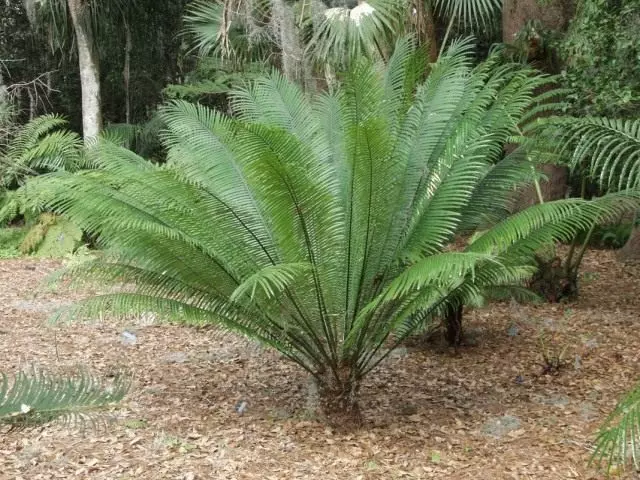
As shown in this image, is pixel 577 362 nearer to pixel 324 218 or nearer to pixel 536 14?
pixel 324 218

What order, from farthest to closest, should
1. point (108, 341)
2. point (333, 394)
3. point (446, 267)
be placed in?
point (108, 341) < point (333, 394) < point (446, 267)

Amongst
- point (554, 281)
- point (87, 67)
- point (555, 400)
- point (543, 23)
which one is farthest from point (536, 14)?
point (87, 67)

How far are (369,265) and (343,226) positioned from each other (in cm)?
29

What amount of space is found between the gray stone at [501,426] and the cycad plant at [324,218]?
2.31 feet

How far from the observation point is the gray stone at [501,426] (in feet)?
13.0

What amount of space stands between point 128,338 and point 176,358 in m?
0.63

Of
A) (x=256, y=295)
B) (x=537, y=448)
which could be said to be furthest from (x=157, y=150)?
(x=537, y=448)

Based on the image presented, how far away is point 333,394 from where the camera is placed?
4.02m

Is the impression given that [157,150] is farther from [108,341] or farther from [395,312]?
[395,312]

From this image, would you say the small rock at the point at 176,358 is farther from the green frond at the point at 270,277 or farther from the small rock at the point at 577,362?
the small rock at the point at 577,362

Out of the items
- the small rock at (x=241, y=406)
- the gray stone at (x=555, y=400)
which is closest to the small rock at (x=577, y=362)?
the gray stone at (x=555, y=400)

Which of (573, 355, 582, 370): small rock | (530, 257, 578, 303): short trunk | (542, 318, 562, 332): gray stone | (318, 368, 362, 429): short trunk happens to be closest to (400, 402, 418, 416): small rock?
(318, 368, 362, 429): short trunk

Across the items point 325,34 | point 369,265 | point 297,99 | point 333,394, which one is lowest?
point 333,394

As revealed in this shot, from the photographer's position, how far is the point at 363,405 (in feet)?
14.4
